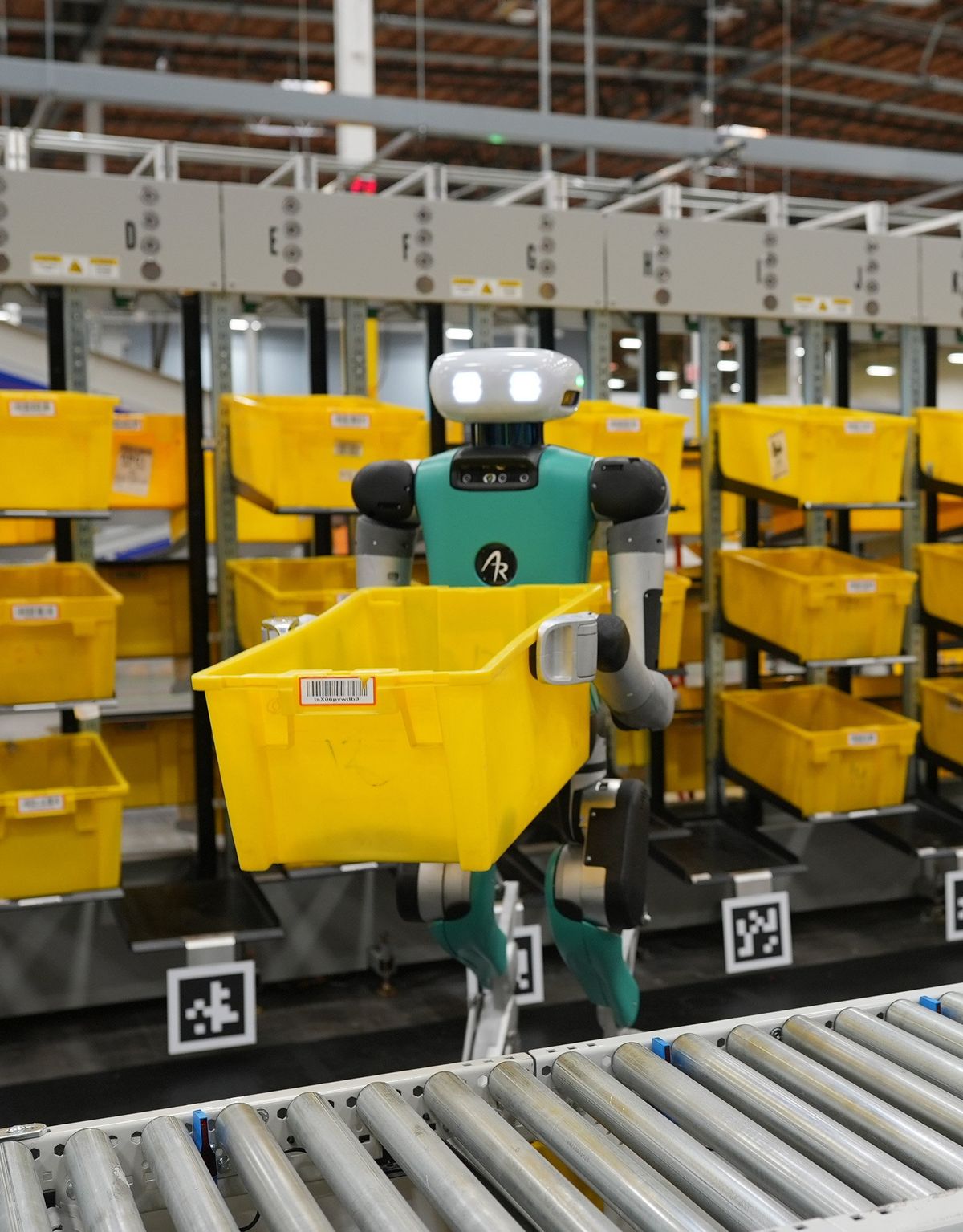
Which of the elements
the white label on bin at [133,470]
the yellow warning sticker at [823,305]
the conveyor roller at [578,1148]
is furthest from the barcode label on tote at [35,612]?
the yellow warning sticker at [823,305]

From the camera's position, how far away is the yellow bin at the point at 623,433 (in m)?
4.68

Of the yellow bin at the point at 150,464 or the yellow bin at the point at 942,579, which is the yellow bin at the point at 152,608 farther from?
the yellow bin at the point at 942,579

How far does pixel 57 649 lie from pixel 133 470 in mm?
832

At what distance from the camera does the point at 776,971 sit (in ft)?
16.1

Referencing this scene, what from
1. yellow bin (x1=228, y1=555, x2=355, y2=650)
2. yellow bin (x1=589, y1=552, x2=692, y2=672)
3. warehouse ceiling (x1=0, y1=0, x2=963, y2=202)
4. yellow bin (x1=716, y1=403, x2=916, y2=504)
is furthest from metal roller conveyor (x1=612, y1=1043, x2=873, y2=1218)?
warehouse ceiling (x1=0, y1=0, x2=963, y2=202)

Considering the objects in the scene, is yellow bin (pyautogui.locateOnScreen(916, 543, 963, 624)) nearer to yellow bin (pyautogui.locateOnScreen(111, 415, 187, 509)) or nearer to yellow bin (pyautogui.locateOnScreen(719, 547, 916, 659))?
yellow bin (pyautogui.locateOnScreen(719, 547, 916, 659))

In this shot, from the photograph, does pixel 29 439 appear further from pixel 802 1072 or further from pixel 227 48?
pixel 227 48

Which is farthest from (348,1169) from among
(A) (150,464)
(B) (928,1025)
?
(A) (150,464)

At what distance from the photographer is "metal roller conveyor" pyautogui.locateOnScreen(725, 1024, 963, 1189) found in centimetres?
151

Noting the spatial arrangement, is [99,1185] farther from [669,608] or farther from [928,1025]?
[669,608]

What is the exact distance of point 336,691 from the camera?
2078mm

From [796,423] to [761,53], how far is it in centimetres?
1051

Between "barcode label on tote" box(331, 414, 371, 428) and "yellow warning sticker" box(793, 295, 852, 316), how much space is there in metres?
2.00

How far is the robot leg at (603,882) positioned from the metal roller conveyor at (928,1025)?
1.21 metres
